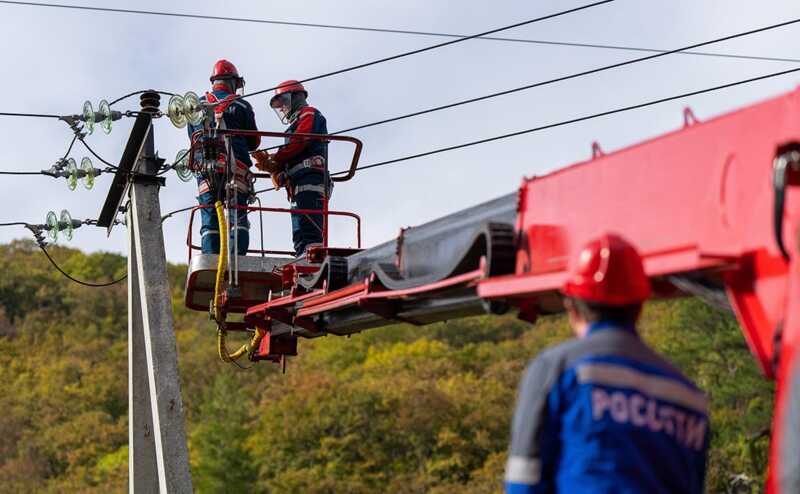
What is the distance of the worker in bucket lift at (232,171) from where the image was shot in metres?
10.6

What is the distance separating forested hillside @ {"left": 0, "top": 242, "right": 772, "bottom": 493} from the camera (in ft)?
151

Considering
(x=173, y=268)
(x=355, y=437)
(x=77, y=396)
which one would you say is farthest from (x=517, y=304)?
(x=173, y=268)

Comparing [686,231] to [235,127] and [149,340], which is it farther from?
[149,340]

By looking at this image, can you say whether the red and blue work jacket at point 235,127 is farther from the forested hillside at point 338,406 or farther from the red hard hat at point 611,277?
the forested hillside at point 338,406

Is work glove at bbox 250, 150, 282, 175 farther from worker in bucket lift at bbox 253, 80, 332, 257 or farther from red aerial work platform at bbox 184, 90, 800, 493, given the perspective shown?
red aerial work platform at bbox 184, 90, 800, 493

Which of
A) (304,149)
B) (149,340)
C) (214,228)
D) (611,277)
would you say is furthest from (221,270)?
(611,277)

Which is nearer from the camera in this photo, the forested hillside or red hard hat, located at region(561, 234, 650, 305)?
red hard hat, located at region(561, 234, 650, 305)

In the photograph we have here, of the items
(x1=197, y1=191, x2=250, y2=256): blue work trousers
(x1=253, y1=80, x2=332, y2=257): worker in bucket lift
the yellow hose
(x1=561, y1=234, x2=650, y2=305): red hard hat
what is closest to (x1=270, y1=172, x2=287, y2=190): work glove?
(x1=253, y1=80, x2=332, y2=257): worker in bucket lift

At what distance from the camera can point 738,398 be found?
138 feet

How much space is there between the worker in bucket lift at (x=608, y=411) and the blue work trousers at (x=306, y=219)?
303 inches

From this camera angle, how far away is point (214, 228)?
1075cm

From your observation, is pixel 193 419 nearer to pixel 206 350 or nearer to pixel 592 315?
pixel 206 350

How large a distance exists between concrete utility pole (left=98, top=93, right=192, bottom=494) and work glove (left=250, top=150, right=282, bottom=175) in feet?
5.54

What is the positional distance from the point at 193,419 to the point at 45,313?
2737 centimetres
